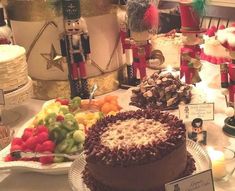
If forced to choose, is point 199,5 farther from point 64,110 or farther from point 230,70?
point 64,110

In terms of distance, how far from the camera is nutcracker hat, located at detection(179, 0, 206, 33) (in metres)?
1.28

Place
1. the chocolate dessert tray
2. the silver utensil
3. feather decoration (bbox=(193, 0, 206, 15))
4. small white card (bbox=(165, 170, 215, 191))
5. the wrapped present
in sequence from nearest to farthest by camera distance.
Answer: small white card (bbox=(165, 170, 215, 191)) → the chocolate dessert tray → the silver utensil → feather decoration (bbox=(193, 0, 206, 15)) → the wrapped present

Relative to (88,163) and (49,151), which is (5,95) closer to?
(49,151)

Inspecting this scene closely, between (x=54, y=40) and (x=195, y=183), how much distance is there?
33.3 inches

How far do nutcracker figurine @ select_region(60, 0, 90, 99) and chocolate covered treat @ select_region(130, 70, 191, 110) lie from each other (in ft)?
0.79

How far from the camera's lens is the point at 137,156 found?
832mm

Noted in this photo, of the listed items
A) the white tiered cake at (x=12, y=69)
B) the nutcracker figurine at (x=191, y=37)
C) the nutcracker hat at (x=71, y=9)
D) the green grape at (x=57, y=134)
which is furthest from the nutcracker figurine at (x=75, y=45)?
the green grape at (x=57, y=134)

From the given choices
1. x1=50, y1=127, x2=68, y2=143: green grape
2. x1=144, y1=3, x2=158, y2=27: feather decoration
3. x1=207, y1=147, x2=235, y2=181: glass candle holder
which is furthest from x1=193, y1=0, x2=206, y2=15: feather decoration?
x1=50, y1=127, x2=68, y2=143: green grape

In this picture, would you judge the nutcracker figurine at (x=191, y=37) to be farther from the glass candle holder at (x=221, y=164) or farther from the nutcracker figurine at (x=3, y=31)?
the nutcracker figurine at (x=3, y=31)

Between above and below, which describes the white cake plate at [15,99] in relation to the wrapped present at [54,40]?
below

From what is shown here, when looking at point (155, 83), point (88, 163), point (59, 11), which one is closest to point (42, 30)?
point (59, 11)

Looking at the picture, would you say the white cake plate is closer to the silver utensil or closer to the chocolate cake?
the silver utensil

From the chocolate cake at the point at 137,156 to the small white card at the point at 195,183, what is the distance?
6 centimetres

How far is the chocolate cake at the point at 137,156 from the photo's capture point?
2.76 ft
